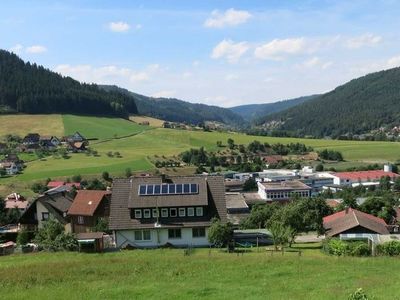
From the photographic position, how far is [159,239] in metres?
38.9

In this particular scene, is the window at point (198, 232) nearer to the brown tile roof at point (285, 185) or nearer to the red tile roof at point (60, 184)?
the red tile roof at point (60, 184)

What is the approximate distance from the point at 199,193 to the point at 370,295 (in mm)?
22602

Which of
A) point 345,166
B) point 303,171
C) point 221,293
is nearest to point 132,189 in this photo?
point 221,293

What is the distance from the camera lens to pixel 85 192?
53.9 m

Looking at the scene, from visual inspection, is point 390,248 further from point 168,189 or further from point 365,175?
point 365,175

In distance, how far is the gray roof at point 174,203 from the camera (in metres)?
38.8

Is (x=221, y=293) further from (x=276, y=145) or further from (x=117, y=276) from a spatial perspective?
(x=276, y=145)

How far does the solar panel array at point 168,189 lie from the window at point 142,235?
3.02 metres

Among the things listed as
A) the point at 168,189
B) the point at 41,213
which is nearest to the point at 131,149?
the point at 41,213

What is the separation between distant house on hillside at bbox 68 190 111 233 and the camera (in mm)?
50656

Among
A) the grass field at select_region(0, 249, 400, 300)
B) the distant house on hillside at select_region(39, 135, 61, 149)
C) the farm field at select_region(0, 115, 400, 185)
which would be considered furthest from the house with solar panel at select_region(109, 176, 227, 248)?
the distant house on hillside at select_region(39, 135, 61, 149)

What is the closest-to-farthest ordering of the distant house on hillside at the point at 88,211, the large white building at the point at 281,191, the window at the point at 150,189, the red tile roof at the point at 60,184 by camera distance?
the window at the point at 150,189
the distant house on hillside at the point at 88,211
the red tile roof at the point at 60,184
the large white building at the point at 281,191

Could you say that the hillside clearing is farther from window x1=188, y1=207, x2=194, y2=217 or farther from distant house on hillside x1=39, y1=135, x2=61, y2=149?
window x1=188, y1=207, x2=194, y2=217

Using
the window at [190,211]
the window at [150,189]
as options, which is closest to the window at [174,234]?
the window at [190,211]
